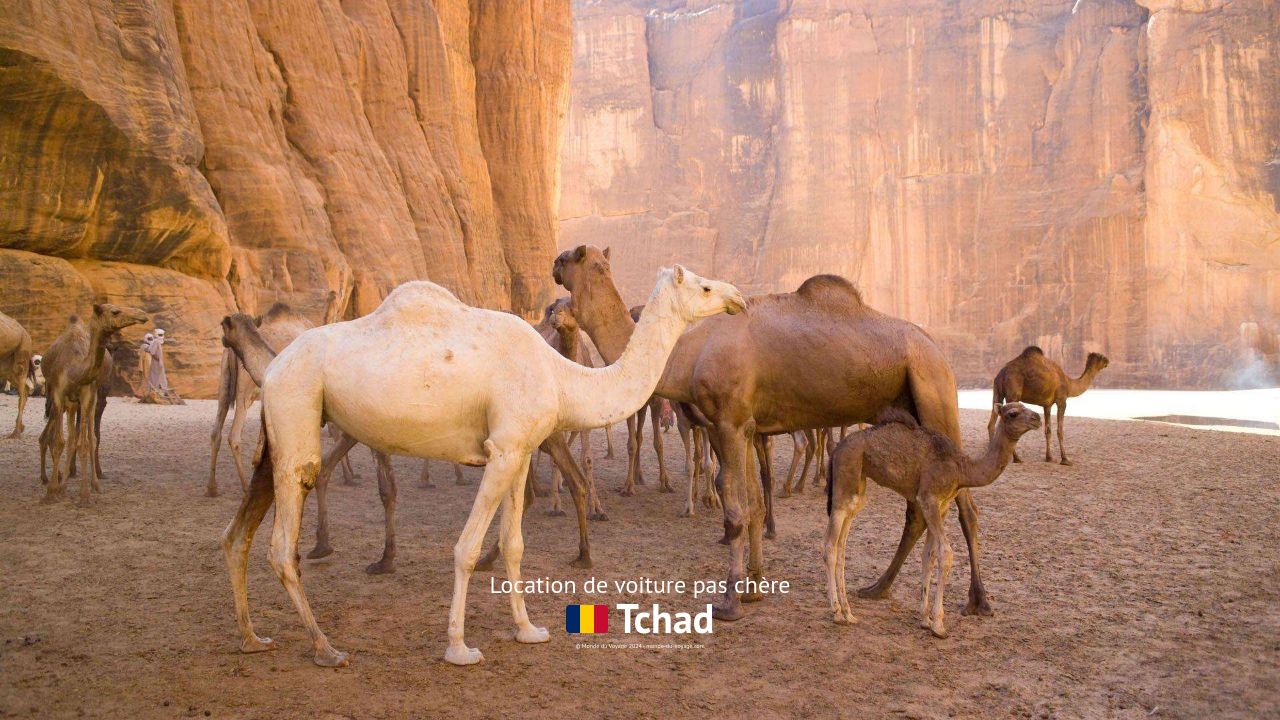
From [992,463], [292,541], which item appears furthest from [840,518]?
[292,541]

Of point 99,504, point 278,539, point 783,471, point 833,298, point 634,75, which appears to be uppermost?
point 634,75

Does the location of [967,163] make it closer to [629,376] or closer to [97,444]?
[97,444]

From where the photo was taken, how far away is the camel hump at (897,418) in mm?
5416

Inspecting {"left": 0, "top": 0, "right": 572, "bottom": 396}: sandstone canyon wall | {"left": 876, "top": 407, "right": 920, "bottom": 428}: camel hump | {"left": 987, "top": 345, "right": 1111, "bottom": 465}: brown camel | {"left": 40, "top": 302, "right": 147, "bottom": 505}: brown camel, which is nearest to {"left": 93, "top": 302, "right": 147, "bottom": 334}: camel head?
{"left": 40, "top": 302, "right": 147, "bottom": 505}: brown camel

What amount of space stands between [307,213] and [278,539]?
17.7m

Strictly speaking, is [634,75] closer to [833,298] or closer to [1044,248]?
[1044,248]

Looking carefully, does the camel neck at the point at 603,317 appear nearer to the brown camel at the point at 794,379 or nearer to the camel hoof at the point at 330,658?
the brown camel at the point at 794,379

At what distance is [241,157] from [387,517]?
52.3 feet

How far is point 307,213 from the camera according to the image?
20.5m

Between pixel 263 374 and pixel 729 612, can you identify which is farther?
pixel 263 374

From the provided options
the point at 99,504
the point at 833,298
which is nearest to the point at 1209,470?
the point at 833,298

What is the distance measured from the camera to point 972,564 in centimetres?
536

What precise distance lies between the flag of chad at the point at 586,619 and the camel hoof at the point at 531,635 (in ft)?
0.72

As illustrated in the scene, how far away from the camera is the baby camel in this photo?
512 centimetres
